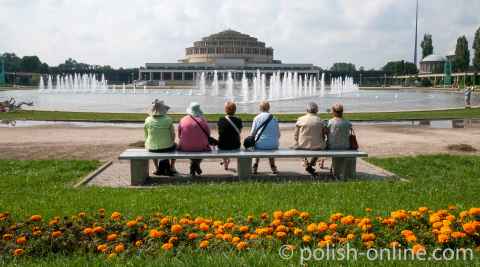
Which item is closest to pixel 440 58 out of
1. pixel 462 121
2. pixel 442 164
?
pixel 462 121

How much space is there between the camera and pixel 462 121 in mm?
24578

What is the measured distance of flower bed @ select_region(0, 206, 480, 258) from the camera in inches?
209

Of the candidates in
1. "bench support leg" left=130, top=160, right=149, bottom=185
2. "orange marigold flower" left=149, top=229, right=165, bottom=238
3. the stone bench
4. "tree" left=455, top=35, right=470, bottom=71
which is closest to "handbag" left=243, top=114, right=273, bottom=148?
the stone bench

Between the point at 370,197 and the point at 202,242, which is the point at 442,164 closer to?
the point at 370,197

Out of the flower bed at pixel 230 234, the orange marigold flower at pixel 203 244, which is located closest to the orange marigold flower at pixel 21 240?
the flower bed at pixel 230 234

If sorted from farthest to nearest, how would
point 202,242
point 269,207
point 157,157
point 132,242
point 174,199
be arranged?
point 157,157 → point 174,199 → point 269,207 → point 132,242 → point 202,242

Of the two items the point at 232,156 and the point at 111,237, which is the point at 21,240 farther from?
the point at 232,156

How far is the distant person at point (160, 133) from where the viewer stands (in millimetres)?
10852

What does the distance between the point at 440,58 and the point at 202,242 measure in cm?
17446

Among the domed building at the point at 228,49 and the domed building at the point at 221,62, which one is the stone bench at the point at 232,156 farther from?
the domed building at the point at 228,49

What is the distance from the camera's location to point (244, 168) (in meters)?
10.5

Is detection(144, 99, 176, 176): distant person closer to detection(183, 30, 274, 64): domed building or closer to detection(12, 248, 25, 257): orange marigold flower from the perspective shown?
detection(12, 248, 25, 257): orange marigold flower

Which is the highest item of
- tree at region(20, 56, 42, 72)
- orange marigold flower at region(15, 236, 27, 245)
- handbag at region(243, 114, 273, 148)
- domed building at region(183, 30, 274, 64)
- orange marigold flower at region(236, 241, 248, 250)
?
domed building at region(183, 30, 274, 64)
